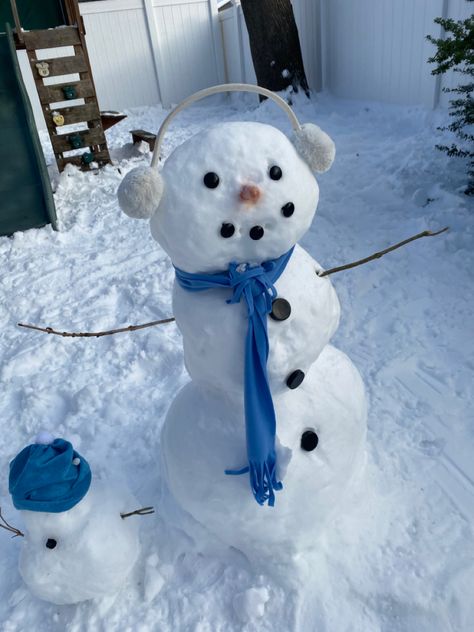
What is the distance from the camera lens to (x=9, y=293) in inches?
155

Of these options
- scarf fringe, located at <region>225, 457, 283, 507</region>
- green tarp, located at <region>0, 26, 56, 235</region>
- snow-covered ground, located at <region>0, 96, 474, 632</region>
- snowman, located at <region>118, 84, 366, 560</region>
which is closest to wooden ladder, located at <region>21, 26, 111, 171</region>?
snow-covered ground, located at <region>0, 96, 474, 632</region>

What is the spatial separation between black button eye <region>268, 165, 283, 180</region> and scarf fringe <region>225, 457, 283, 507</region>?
807 mm

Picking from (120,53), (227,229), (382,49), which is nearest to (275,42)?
(382,49)

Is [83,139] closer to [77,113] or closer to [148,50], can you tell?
[77,113]

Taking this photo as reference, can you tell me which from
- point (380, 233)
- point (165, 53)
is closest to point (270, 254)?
point (380, 233)

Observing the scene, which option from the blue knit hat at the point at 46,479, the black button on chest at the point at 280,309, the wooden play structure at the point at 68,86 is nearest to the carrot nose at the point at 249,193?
the black button on chest at the point at 280,309

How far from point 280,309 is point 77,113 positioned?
5395 millimetres

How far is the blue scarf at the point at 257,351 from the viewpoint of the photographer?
138 cm

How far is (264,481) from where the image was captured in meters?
1.50

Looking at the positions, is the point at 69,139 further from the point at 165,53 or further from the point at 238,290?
the point at 165,53

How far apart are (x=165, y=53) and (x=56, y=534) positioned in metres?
11.4

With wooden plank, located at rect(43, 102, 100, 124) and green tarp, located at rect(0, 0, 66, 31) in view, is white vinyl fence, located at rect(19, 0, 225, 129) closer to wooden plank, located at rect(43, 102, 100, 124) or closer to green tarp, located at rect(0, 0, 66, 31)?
green tarp, located at rect(0, 0, 66, 31)

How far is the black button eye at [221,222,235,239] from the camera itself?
4.39 ft

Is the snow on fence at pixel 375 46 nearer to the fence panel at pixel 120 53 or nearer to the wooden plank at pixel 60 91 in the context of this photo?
the wooden plank at pixel 60 91
